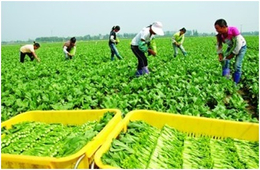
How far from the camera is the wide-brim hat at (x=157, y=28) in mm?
7098

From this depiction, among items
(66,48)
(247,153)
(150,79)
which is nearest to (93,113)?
(247,153)

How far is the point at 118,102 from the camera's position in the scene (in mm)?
5633

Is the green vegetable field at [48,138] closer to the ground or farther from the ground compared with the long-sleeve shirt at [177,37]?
closer to the ground

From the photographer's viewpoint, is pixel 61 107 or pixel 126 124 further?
pixel 61 107

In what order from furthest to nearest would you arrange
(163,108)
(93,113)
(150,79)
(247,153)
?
1. (150,79)
2. (163,108)
3. (93,113)
4. (247,153)

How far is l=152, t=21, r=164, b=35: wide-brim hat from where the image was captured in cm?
710

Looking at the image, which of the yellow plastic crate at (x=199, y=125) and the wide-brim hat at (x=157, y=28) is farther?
the wide-brim hat at (x=157, y=28)

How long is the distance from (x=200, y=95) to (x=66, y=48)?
30.7 feet

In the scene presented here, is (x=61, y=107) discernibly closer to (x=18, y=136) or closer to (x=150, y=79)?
(x=18, y=136)

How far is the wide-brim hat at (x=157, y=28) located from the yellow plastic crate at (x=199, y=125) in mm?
3713

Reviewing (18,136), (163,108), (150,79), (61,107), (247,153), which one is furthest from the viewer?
(150,79)

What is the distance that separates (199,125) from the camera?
358 centimetres

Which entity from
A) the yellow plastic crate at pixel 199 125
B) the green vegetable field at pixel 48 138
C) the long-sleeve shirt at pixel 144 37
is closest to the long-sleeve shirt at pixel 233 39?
the long-sleeve shirt at pixel 144 37

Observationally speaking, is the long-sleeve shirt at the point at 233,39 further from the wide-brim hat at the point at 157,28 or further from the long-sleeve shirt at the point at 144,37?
the long-sleeve shirt at the point at 144,37
